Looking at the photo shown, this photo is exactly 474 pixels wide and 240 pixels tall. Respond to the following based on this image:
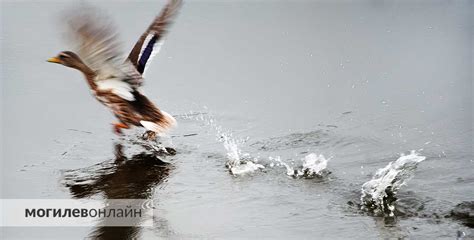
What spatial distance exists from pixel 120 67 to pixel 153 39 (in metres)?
0.57

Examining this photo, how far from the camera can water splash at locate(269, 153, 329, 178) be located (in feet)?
16.4

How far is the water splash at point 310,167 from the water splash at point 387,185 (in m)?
0.37

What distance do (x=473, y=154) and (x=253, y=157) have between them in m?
1.59

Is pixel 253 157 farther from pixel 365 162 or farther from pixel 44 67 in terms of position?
pixel 44 67

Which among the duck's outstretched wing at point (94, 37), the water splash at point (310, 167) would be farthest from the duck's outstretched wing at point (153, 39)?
the water splash at point (310, 167)

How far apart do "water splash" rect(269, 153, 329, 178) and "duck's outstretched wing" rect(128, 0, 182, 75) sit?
1.18 m

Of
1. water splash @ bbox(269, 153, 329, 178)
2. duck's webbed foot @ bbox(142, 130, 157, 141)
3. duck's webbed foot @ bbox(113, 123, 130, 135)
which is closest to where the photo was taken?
water splash @ bbox(269, 153, 329, 178)

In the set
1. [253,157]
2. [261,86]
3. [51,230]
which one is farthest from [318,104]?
[51,230]

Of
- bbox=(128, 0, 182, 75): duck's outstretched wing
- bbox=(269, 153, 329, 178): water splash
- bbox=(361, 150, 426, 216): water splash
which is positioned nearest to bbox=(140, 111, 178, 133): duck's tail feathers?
bbox=(128, 0, 182, 75): duck's outstretched wing

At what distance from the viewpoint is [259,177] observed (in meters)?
4.98

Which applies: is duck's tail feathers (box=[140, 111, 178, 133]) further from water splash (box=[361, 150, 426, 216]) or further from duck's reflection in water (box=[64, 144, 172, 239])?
water splash (box=[361, 150, 426, 216])

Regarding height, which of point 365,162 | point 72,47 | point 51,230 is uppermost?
point 72,47

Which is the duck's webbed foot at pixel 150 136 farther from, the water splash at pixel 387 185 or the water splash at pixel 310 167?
the water splash at pixel 387 185

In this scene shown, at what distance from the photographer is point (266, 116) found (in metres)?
6.40
